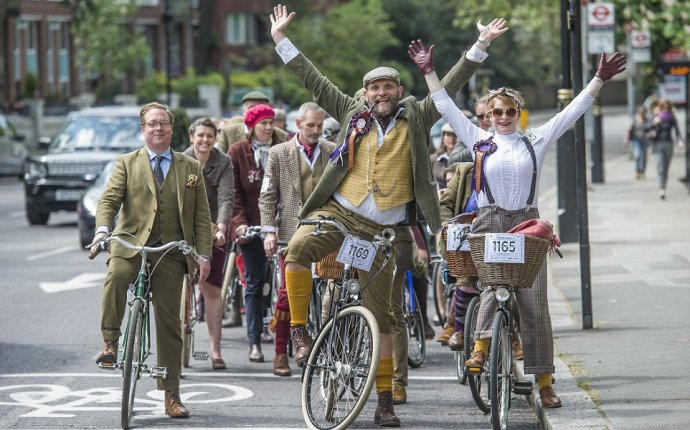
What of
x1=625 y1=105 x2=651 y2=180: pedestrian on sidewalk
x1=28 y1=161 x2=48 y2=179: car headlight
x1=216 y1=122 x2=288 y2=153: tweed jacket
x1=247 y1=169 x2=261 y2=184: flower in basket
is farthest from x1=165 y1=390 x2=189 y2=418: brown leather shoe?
x1=625 y1=105 x2=651 y2=180: pedestrian on sidewalk

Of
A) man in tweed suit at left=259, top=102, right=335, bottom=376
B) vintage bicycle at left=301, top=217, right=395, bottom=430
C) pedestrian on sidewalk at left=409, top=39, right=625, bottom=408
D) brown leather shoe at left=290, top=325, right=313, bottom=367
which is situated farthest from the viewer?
man in tweed suit at left=259, top=102, right=335, bottom=376

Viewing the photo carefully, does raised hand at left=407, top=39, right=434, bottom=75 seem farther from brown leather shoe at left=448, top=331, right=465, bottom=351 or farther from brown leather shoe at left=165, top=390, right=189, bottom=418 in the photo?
brown leather shoe at left=165, top=390, right=189, bottom=418

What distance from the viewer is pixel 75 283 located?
16.6 m

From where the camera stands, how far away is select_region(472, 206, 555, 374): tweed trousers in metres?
8.40

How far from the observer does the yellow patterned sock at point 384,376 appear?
839 cm

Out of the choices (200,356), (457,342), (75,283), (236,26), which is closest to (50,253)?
(75,283)

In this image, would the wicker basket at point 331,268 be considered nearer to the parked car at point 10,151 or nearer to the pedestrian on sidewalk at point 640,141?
the pedestrian on sidewalk at point 640,141

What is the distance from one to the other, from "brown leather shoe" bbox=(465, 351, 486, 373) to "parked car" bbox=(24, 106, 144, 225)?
1669 cm

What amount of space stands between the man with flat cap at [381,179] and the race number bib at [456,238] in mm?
137

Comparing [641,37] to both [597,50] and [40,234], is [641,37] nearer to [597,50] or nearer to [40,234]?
[597,50]

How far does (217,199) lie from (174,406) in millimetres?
2521

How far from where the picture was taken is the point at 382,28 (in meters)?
70.2

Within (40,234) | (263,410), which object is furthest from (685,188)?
(263,410)

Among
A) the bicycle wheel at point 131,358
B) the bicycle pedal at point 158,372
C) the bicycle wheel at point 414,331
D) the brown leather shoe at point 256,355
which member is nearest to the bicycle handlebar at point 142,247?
the bicycle wheel at point 131,358
